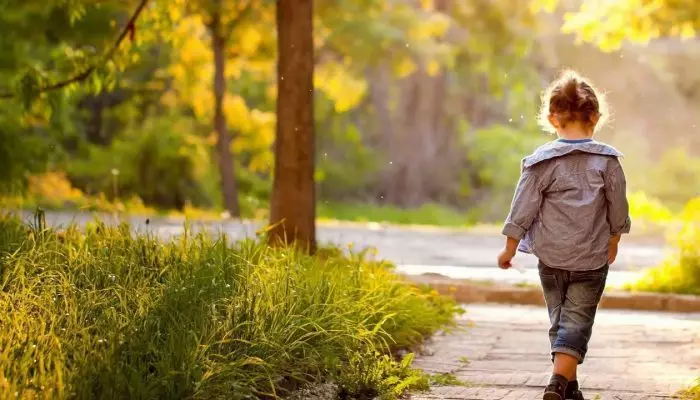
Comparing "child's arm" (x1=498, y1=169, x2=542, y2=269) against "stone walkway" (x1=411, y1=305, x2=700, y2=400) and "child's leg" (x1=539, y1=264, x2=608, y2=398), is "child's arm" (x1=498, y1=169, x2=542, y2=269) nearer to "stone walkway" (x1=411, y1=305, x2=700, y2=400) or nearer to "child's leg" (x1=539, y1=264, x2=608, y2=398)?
"child's leg" (x1=539, y1=264, x2=608, y2=398)

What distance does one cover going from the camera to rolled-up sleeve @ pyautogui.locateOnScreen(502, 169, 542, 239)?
20.4 ft

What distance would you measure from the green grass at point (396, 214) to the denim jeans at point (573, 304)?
967 inches

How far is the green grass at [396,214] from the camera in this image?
32000 millimetres

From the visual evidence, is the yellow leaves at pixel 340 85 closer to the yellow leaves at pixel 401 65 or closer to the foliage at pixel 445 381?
the yellow leaves at pixel 401 65

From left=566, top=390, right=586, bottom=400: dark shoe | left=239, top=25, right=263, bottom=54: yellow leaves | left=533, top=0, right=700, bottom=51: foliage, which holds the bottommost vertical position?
left=566, top=390, right=586, bottom=400: dark shoe

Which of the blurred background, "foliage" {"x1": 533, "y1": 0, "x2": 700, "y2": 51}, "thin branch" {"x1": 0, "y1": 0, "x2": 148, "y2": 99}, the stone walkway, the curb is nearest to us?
the stone walkway

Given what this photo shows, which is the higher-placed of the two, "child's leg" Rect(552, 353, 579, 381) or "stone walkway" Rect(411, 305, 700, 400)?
"child's leg" Rect(552, 353, 579, 381)

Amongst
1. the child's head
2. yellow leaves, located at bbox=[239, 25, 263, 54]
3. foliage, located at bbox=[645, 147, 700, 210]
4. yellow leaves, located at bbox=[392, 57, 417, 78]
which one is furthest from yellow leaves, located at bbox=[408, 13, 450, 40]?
the child's head

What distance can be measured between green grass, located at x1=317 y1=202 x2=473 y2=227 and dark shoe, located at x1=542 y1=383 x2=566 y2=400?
81.4ft

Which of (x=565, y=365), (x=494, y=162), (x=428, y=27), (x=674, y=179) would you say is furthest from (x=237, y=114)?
(x=565, y=365)

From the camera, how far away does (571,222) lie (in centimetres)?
616

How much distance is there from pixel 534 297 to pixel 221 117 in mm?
12848

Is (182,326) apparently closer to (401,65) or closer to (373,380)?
(373,380)

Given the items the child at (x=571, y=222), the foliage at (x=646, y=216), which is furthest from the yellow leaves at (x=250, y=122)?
the child at (x=571, y=222)
